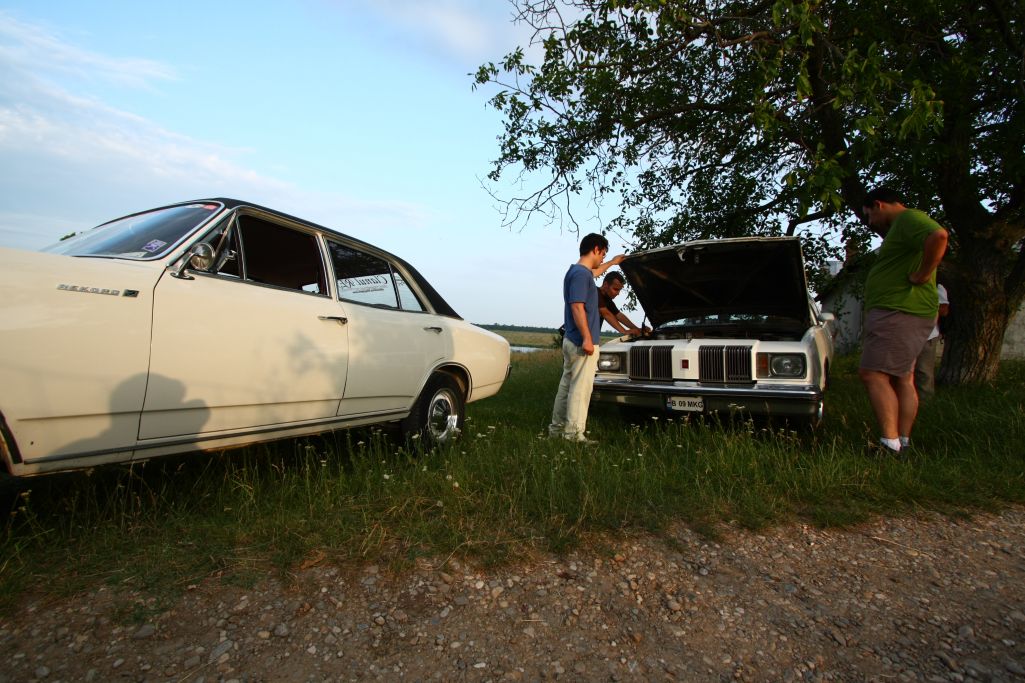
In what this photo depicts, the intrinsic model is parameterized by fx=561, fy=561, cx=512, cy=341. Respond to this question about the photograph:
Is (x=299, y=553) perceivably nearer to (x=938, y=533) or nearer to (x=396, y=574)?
(x=396, y=574)

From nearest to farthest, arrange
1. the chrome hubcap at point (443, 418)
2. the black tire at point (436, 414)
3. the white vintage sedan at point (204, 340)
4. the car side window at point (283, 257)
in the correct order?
the white vintage sedan at point (204, 340) → the car side window at point (283, 257) → the black tire at point (436, 414) → the chrome hubcap at point (443, 418)

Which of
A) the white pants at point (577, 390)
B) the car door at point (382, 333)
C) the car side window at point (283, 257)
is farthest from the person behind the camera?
the white pants at point (577, 390)

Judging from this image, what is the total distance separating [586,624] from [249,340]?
2.24 m

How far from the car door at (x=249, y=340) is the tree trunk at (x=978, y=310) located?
7.48m

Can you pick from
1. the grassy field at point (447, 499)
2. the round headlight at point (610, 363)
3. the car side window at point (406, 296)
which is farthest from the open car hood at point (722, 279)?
the car side window at point (406, 296)

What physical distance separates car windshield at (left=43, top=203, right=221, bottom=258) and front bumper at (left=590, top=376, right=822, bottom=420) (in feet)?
12.4

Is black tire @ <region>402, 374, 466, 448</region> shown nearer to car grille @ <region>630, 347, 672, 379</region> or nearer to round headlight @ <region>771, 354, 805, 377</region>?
car grille @ <region>630, 347, 672, 379</region>

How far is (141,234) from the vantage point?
10.3 ft

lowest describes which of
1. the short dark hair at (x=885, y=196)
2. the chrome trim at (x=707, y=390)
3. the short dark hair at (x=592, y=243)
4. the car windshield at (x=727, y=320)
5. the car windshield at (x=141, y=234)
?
the chrome trim at (x=707, y=390)

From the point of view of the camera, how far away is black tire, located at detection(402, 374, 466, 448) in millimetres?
4398

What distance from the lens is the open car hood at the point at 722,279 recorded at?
18.5 ft

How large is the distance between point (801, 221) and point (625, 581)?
7.57m

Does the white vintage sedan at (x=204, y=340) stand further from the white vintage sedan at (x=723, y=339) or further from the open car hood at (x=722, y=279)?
the open car hood at (x=722, y=279)

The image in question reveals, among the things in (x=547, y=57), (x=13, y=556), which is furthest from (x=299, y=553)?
(x=547, y=57)
